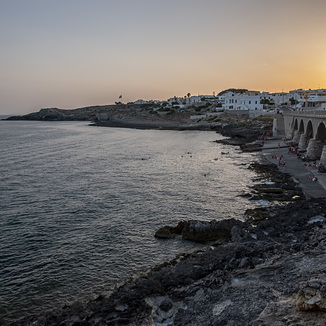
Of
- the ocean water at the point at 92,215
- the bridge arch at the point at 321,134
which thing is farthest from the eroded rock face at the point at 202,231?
the bridge arch at the point at 321,134

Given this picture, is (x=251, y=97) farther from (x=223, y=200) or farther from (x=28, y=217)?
(x=28, y=217)

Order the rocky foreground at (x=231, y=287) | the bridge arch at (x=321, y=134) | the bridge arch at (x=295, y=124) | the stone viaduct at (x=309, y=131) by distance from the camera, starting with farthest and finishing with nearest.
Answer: the bridge arch at (x=295, y=124), the bridge arch at (x=321, y=134), the stone viaduct at (x=309, y=131), the rocky foreground at (x=231, y=287)

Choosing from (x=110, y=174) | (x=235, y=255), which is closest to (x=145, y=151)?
(x=110, y=174)

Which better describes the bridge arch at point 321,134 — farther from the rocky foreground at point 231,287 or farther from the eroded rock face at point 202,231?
the eroded rock face at point 202,231

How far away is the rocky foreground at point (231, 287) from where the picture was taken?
10.4m

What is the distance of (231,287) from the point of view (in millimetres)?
12469

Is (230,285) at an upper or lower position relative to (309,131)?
lower

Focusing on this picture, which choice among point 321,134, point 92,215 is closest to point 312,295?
point 92,215

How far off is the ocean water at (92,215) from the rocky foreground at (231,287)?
1658 millimetres

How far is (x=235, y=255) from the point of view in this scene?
1545cm

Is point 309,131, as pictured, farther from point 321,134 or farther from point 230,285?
point 230,285

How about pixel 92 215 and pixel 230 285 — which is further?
pixel 92 215

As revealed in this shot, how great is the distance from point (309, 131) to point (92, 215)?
122 feet

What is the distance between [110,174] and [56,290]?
81.3 feet
